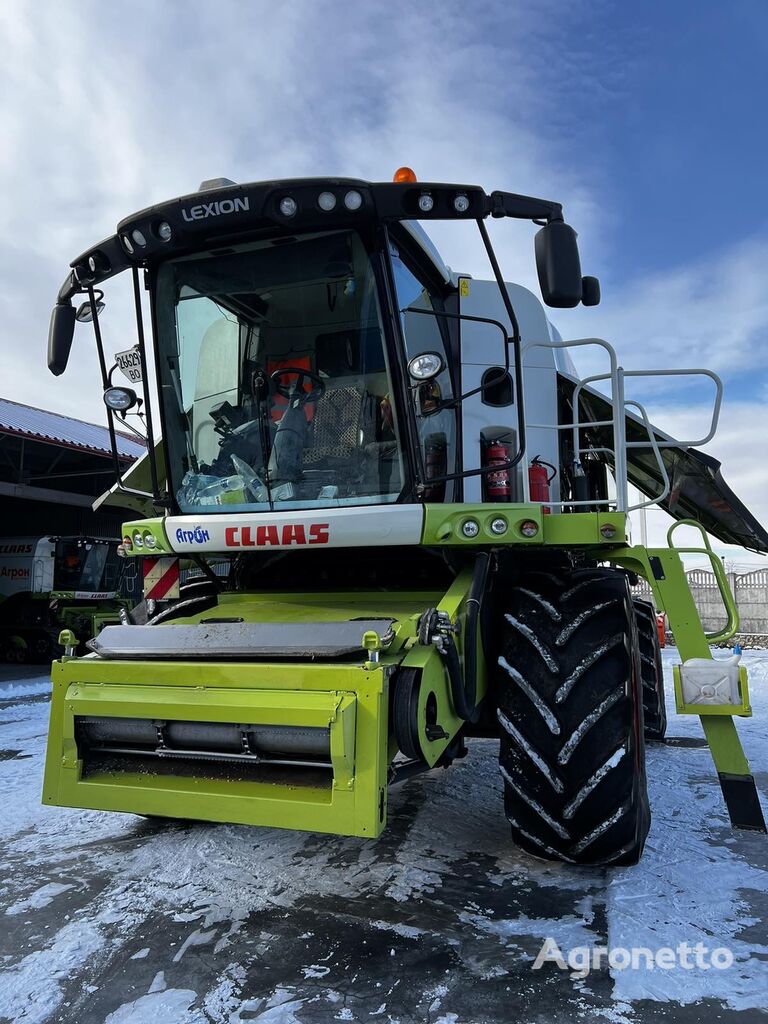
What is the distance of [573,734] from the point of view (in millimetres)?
3121

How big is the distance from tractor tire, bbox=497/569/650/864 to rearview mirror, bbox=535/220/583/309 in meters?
1.34

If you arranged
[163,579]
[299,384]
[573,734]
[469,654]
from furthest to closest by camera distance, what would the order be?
1. [163,579]
2. [299,384]
3. [469,654]
4. [573,734]

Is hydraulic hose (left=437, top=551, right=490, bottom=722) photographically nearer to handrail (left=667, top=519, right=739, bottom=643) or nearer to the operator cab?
the operator cab

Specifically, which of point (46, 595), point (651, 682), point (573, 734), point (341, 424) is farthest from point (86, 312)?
point (46, 595)

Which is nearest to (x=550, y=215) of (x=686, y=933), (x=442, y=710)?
(x=442, y=710)

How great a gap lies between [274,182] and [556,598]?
7.43 ft

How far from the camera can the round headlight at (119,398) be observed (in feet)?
13.4

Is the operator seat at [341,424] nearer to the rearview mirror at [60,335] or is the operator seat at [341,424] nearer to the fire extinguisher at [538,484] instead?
the fire extinguisher at [538,484]

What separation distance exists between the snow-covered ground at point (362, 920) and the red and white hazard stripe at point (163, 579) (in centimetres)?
132

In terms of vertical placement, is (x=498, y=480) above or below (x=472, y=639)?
above

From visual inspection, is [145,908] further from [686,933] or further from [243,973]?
[686,933]

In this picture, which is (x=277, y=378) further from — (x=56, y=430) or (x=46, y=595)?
(x=46, y=595)

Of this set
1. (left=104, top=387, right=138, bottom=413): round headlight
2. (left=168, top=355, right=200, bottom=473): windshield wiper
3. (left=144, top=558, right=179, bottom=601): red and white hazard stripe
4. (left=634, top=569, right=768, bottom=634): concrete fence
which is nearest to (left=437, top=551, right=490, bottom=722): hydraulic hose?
(left=168, top=355, right=200, bottom=473): windshield wiper
